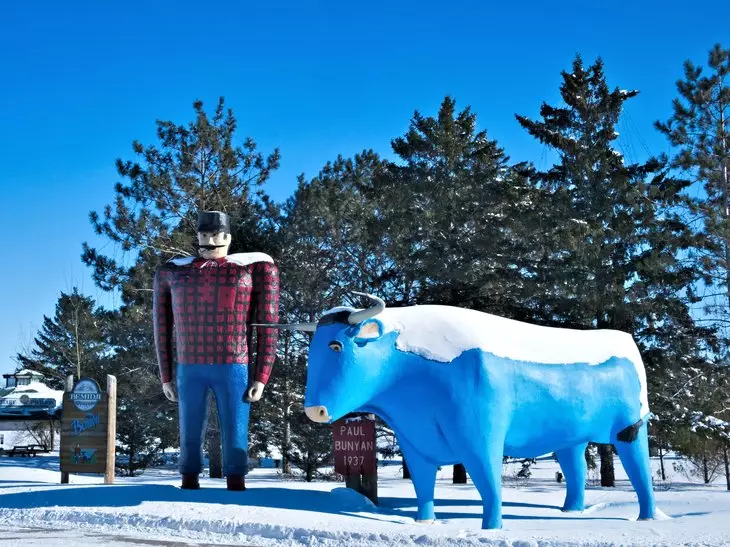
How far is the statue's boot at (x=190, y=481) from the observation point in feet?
33.1

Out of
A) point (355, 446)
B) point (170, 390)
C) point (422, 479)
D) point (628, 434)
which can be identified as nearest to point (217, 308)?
point (170, 390)

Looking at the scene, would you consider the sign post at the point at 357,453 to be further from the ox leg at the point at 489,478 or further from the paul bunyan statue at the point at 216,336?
the ox leg at the point at 489,478

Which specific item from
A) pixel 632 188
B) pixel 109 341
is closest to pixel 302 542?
pixel 632 188

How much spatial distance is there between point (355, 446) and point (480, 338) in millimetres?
2843

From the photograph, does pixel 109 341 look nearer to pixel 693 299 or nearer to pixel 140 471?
pixel 140 471

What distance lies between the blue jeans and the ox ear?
2.51 meters

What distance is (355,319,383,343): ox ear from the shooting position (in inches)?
313

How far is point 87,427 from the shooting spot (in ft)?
38.2

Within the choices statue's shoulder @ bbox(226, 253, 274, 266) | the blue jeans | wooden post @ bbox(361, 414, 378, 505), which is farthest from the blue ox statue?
statue's shoulder @ bbox(226, 253, 274, 266)

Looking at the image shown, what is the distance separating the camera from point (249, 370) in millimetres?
10242

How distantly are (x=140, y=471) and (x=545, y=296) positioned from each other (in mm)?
12751

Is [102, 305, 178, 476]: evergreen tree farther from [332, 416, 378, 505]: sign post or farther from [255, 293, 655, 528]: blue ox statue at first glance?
[255, 293, 655, 528]: blue ox statue

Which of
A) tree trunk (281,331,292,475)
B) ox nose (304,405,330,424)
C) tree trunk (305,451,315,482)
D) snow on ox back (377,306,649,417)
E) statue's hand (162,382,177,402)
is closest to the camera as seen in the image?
ox nose (304,405,330,424)

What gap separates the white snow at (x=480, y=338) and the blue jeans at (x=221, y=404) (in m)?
2.46
